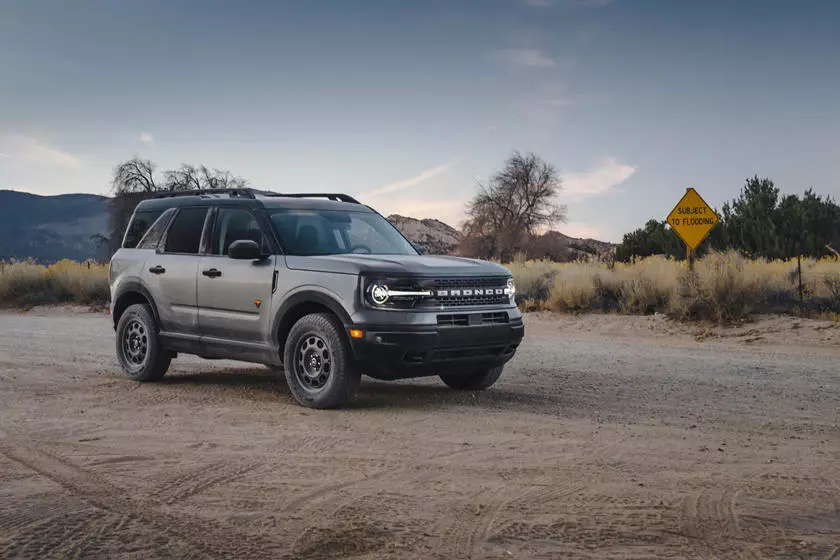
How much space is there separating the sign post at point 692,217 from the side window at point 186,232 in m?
14.2

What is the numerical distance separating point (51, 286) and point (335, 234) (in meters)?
23.4

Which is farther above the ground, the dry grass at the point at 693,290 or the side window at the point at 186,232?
the side window at the point at 186,232

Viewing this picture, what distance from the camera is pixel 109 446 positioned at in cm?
712

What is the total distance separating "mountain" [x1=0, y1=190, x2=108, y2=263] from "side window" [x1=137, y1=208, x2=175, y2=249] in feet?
301

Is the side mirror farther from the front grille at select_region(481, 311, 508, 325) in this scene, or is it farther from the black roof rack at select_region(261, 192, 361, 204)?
the front grille at select_region(481, 311, 508, 325)

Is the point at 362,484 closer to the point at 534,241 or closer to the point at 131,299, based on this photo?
the point at 131,299

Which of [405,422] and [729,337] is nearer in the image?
[405,422]

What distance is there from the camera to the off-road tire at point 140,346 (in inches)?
412

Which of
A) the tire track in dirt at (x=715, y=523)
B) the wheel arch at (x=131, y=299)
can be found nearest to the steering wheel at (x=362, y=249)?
the wheel arch at (x=131, y=299)

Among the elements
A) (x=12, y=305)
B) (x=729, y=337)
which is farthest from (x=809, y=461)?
(x=12, y=305)

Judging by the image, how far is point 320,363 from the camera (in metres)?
8.63

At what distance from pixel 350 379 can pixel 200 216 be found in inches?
120

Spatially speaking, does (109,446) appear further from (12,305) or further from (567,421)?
(12,305)

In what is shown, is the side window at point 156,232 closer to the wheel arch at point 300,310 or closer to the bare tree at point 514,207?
the wheel arch at point 300,310
